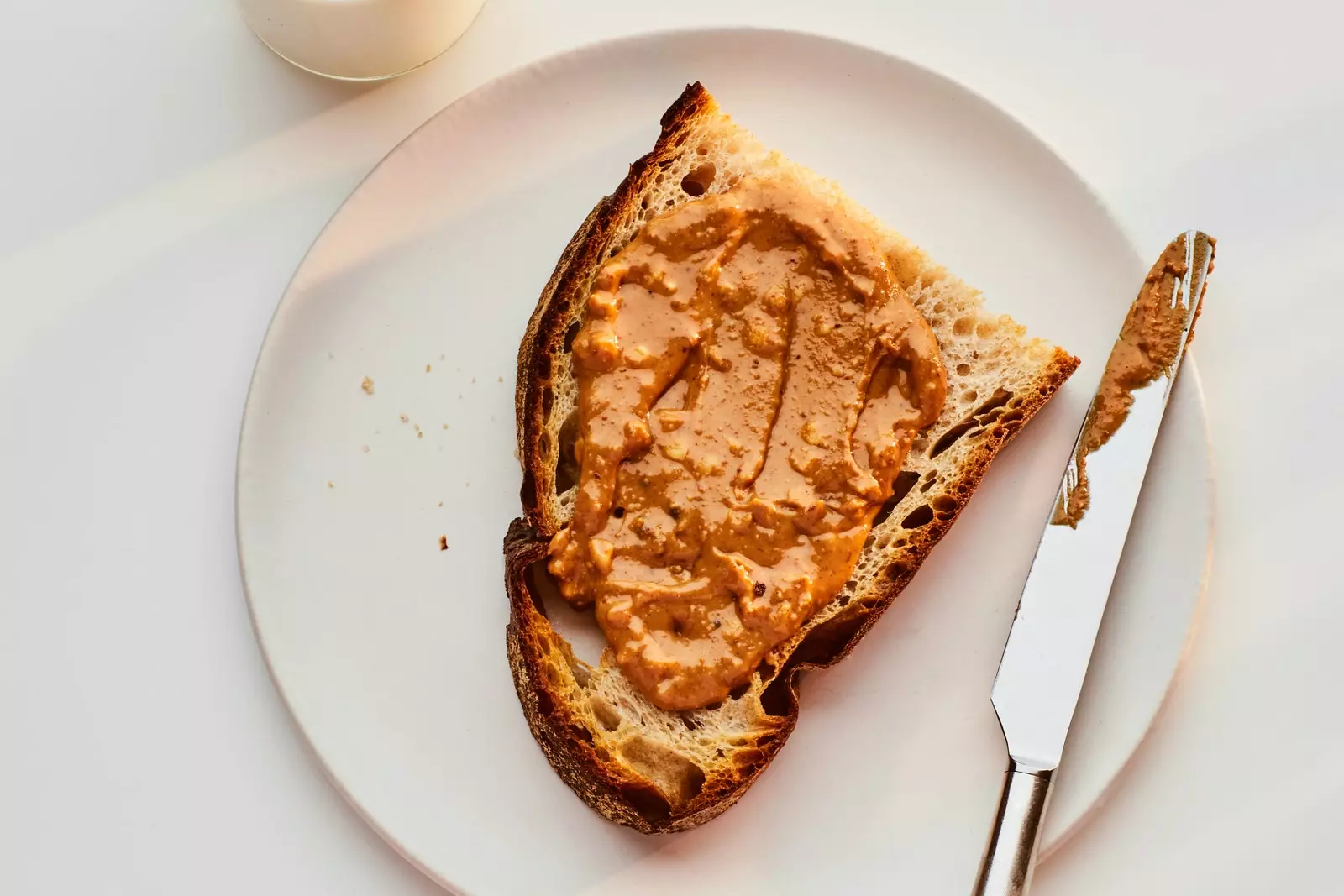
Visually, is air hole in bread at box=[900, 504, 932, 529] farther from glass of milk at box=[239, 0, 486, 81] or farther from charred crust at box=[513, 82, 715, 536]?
glass of milk at box=[239, 0, 486, 81]

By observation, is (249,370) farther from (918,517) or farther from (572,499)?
(918,517)

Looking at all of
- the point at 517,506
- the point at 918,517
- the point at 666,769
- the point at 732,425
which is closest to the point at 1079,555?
the point at 918,517

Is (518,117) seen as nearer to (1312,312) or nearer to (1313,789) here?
(1312,312)

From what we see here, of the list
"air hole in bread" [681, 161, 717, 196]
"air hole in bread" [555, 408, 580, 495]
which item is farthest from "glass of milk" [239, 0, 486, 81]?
"air hole in bread" [555, 408, 580, 495]

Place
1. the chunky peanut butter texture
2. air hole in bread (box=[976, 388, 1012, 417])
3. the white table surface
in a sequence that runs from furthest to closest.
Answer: the white table surface
air hole in bread (box=[976, 388, 1012, 417])
the chunky peanut butter texture

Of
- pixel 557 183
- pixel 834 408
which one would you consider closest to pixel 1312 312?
pixel 834 408

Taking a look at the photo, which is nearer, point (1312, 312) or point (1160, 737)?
point (1160, 737)
